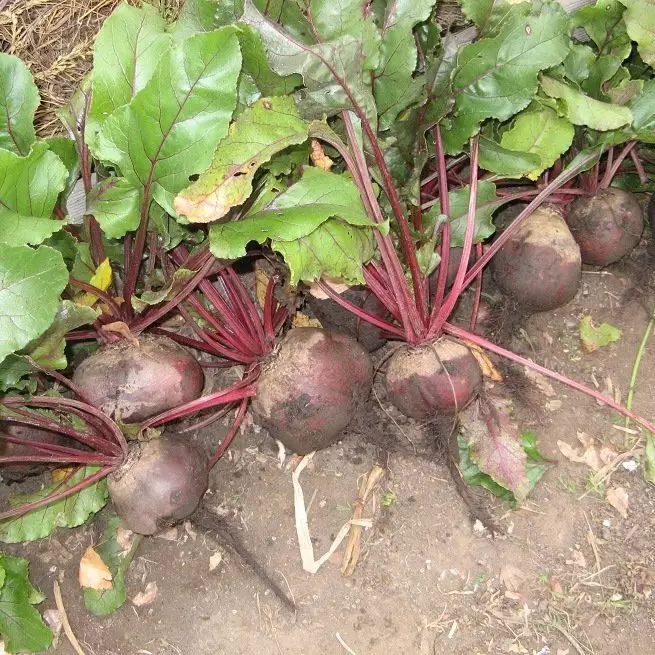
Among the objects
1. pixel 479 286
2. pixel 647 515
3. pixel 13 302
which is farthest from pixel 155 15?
pixel 647 515

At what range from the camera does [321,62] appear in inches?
68.9

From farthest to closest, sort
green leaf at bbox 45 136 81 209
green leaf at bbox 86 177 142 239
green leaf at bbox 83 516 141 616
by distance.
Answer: green leaf at bbox 83 516 141 616 < green leaf at bbox 45 136 81 209 < green leaf at bbox 86 177 142 239

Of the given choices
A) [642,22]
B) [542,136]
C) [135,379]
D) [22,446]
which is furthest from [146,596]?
[642,22]

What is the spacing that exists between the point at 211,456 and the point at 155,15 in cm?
151

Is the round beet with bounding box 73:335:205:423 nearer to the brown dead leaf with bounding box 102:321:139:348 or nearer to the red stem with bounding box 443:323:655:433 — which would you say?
the brown dead leaf with bounding box 102:321:139:348

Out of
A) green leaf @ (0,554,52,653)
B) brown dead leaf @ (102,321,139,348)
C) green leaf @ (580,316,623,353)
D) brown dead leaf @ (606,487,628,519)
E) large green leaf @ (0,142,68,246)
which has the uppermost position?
large green leaf @ (0,142,68,246)

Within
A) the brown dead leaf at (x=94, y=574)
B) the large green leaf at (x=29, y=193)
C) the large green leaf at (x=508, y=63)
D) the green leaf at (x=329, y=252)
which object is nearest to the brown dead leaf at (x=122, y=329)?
the large green leaf at (x=29, y=193)

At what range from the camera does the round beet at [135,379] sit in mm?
2129

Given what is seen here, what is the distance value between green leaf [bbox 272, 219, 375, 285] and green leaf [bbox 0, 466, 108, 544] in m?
1.07

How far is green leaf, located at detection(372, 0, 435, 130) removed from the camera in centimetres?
189

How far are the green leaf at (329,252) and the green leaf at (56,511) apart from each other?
1.07 meters

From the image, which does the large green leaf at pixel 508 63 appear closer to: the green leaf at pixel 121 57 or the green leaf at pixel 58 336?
the green leaf at pixel 121 57

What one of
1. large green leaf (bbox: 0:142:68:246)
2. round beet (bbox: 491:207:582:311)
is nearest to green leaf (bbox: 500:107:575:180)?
round beet (bbox: 491:207:582:311)

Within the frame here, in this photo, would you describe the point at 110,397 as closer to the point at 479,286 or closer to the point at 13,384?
the point at 13,384
